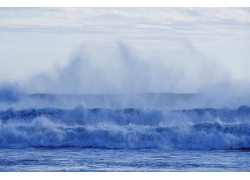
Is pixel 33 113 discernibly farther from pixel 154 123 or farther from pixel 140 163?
pixel 140 163

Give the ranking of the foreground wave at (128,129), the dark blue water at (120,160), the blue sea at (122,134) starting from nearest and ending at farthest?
1. the dark blue water at (120,160)
2. the blue sea at (122,134)
3. the foreground wave at (128,129)

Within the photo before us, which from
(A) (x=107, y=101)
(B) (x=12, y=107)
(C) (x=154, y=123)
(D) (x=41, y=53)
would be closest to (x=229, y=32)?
(C) (x=154, y=123)

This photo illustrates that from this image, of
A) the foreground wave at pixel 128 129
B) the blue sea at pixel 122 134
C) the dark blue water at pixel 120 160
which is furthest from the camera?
the foreground wave at pixel 128 129

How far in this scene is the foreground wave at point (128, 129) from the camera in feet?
33.9

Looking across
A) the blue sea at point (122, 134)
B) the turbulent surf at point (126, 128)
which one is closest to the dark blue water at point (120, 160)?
the blue sea at point (122, 134)

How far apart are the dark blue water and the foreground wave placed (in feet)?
0.99

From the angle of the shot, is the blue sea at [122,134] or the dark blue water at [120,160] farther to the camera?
the blue sea at [122,134]

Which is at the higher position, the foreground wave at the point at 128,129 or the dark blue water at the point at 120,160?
the foreground wave at the point at 128,129

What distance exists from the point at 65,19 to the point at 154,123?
2.98m

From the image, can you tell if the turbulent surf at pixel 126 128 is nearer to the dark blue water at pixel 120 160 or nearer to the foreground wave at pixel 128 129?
the foreground wave at pixel 128 129

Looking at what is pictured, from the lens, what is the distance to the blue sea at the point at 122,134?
910cm

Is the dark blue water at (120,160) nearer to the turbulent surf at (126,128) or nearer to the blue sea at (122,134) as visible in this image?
the blue sea at (122,134)

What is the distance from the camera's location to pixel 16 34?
11.0m

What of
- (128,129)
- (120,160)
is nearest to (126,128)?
(128,129)
